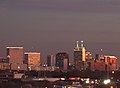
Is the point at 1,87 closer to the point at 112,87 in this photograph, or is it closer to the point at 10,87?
the point at 10,87

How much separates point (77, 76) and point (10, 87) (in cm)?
7551

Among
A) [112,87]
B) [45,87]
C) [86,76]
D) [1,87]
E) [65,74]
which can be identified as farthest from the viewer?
[65,74]

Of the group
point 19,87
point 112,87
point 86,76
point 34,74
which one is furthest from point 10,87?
point 34,74

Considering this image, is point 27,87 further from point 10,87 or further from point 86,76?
point 86,76

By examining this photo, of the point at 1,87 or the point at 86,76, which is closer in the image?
the point at 1,87

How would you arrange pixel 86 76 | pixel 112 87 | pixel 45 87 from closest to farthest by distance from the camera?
pixel 112 87, pixel 45 87, pixel 86 76

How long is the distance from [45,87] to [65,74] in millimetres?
78294

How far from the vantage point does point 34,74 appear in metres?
194

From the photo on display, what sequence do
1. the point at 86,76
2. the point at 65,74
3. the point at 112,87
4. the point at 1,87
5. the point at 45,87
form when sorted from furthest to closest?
the point at 65,74 < the point at 86,76 < the point at 45,87 < the point at 1,87 < the point at 112,87

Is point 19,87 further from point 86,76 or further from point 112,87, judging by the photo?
point 86,76

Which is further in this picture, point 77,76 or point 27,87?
point 77,76

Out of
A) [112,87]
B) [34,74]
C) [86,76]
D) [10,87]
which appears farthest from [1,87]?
[34,74]

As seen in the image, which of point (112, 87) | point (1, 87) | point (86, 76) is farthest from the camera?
point (86, 76)

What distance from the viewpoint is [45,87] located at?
4186 inches
